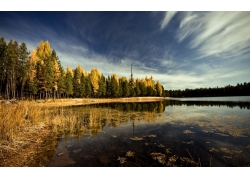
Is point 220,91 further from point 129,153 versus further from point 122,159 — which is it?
point 122,159

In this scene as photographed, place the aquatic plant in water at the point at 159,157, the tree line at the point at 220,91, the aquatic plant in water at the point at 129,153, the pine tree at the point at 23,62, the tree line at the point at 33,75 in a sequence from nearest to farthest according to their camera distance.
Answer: the aquatic plant in water at the point at 159,157 → the aquatic plant in water at the point at 129,153 → the tree line at the point at 33,75 → the pine tree at the point at 23,62 → the tree line at the point at 220,91

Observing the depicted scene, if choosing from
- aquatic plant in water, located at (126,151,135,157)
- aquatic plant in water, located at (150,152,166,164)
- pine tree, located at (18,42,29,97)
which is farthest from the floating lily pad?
pine tree, located at (18,42,29,97)

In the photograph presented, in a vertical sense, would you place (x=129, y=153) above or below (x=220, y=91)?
below

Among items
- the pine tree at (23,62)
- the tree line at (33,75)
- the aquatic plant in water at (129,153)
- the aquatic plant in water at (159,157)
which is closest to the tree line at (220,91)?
the tree line at (33,75)

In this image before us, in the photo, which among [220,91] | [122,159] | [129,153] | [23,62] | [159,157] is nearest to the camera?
[122,159]

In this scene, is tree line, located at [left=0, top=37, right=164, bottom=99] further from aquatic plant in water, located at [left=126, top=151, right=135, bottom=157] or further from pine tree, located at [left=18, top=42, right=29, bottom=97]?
aquatic plant in water, located at [left=126, top=151, right=135, bottom=157]

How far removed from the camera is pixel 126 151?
16.5 feet

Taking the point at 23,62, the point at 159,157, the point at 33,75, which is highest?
the point at 23,62

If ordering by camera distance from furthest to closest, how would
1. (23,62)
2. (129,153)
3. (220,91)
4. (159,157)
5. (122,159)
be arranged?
(220,91) < (23,62) < (129,153) < (159,157) < (122,159)

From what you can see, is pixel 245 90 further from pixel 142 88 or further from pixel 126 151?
pixel 126 151

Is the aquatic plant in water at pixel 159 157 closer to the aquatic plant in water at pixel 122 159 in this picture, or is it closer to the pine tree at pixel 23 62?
the aquatic plant in water at pixel 122 159

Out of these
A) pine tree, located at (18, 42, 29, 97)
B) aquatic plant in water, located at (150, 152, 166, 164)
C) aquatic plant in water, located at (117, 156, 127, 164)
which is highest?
pine tree, located at (18, 42, 29, 97)

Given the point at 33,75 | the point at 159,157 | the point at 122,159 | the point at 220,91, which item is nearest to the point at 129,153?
the point at 122,159
